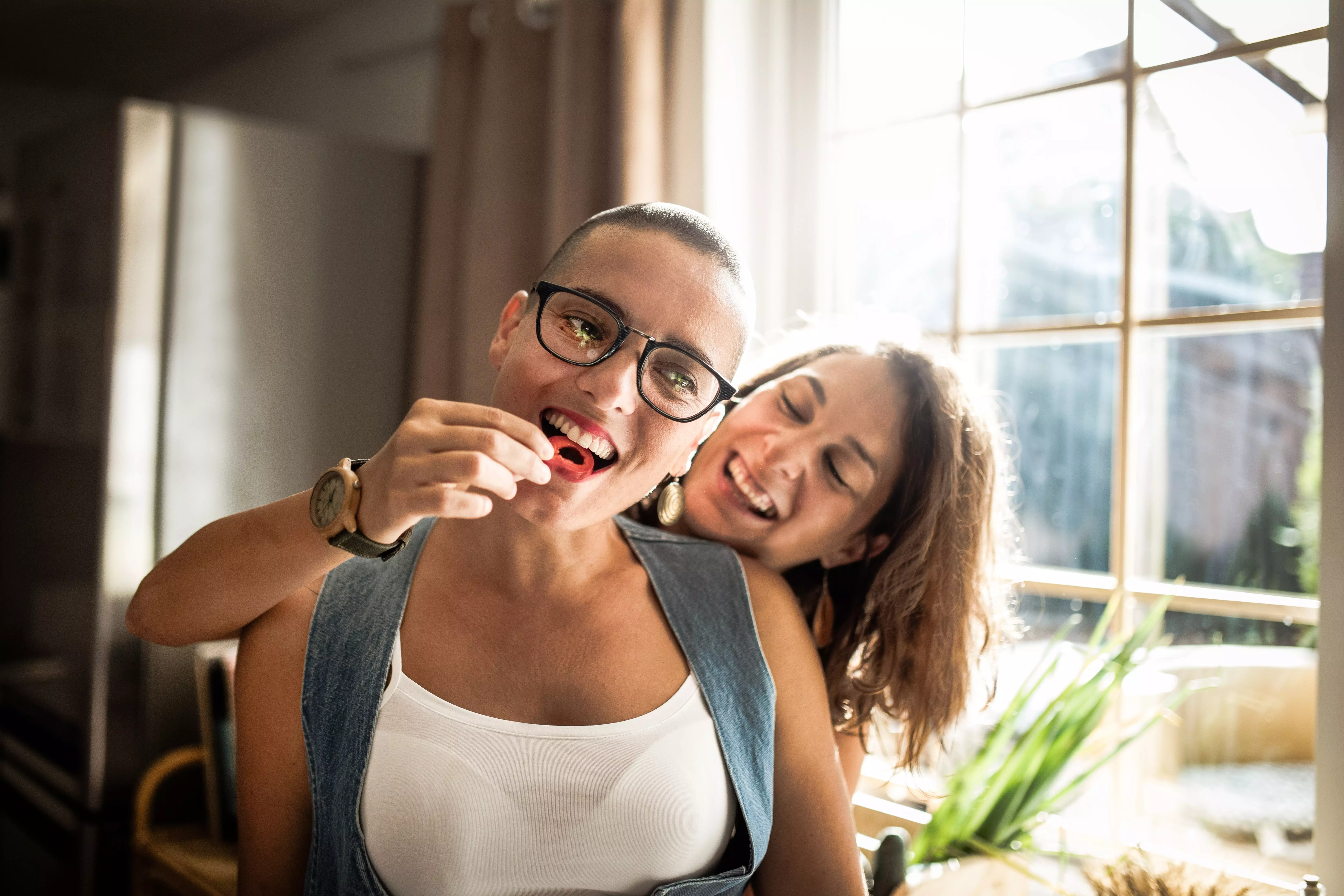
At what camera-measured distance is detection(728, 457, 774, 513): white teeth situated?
4.08 feet

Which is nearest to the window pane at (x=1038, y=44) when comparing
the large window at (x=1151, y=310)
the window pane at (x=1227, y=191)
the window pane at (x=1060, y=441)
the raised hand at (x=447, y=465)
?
the large window at (x=1151, y=310)

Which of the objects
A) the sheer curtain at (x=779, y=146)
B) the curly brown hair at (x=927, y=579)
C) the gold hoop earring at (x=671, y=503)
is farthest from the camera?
the sheer curtain at (x=779, y=146)

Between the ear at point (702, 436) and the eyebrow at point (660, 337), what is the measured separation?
61 mm

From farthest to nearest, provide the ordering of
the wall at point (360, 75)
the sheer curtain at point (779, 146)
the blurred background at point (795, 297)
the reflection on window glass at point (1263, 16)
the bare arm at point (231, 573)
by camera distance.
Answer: the wall at point (360, 75)
the sheer curtain at point (779, 146)
the blurred background at point (795, 297)
the reflection on window glass at point (1263, 16)
the bare arm at point (231, 573)

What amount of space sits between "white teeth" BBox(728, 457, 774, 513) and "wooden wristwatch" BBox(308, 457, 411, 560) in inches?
22.4

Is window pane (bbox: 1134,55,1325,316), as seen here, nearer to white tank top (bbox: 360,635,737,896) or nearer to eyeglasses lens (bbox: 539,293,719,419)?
eyeglasses lens (bbox: 539,293,719,419)

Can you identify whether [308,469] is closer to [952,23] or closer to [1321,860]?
[952,23]

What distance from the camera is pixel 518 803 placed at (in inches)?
35.5

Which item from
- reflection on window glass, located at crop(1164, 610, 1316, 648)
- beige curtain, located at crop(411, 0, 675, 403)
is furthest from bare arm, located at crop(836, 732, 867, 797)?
beige curtain, located at crop(411, 0, 675, 403)

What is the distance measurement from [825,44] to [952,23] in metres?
0.27

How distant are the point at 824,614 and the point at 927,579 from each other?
19 centimetres

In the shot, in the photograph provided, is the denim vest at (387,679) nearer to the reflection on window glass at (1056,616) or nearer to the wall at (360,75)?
the reflection on window glass at (1056,616)

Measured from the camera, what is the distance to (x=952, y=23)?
1.79m

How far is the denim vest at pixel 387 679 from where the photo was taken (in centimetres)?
89
